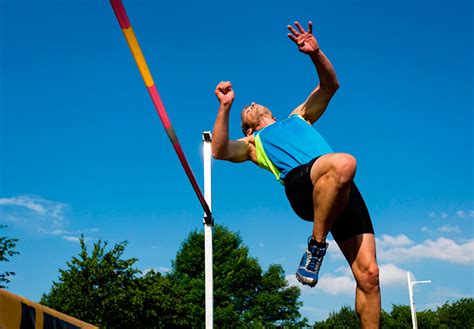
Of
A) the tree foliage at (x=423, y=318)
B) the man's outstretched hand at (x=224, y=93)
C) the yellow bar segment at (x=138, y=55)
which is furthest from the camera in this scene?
the tree foliage at (x=423, y=318)

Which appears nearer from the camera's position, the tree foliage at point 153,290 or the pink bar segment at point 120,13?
the pink bar segment at point 120,13

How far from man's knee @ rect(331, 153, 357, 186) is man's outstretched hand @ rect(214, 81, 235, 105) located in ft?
2.47

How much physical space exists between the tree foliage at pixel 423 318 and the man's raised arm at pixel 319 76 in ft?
151

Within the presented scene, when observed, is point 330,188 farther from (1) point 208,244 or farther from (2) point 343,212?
(1) point 208,244

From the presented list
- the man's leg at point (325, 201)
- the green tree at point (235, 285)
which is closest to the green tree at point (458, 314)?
the green tree at point (235, 285)

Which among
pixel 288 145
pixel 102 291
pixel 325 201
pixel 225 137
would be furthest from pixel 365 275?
pixel 102 291

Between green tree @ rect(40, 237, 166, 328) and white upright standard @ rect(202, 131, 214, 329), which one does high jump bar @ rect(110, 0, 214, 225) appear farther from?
green tree @ rect(40, 237, 166, 328)

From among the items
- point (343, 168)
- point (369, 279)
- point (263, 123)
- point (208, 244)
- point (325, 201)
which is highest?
point (263, 123)

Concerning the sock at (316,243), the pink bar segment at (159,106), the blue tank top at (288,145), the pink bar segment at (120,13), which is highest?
the pink bar segment at (120,13)

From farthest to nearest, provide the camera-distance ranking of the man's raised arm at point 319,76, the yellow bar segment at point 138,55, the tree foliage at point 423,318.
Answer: the tree foliage at point 423,318 → the man's raised arm at point 319,76 → the yellow bar segment at point 138,55

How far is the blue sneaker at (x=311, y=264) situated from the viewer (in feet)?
9.52

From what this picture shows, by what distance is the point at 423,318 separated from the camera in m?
46.9

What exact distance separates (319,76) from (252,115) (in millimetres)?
562

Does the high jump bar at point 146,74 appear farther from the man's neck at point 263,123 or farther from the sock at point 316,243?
the sock at point 316,243
